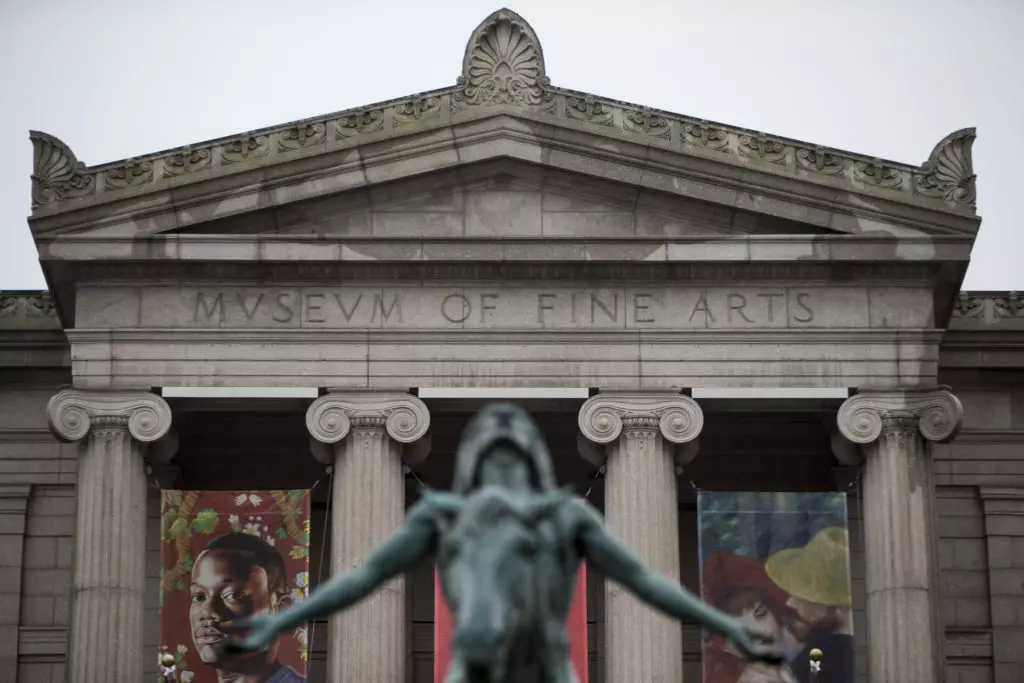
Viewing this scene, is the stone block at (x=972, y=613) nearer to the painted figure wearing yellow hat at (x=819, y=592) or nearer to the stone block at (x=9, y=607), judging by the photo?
the painted figure wearing yellow hat at (x=819, y=592)

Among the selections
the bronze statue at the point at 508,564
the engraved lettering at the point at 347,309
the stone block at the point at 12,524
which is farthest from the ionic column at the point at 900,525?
the bronze statue at the point at 508,564

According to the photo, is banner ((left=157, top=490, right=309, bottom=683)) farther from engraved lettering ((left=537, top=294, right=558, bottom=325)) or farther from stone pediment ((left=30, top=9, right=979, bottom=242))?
engraved lettering ((left=537, top=294, right=558, bottom=325))

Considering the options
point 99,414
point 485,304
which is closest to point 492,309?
point 485,304

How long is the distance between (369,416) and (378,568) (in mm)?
27490

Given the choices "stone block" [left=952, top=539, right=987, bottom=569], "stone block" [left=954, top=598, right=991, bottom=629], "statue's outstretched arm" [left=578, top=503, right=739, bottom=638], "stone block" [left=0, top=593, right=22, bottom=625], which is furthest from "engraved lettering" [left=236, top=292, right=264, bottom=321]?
"statue's outstretched arm" [left=578, top=503, right=739, bottom=638]

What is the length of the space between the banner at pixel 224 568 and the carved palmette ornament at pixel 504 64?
7692 mm

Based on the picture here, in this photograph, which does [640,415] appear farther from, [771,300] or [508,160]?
[508,160]

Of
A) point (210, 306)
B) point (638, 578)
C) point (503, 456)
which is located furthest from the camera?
point (210, 306)

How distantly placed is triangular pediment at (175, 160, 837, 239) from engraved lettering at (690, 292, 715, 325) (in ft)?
3.67

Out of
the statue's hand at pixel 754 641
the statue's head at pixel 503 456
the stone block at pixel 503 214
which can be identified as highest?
the stone block at pixel 503 214

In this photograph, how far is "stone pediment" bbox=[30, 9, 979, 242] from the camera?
41.2 meters

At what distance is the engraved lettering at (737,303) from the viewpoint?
41.7 meters

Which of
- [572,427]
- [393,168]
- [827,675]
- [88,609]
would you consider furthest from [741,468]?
[88,609]

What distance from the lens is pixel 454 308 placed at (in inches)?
1640
